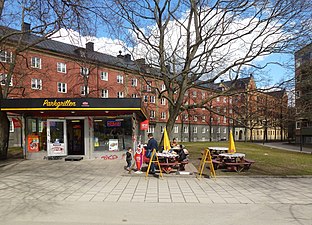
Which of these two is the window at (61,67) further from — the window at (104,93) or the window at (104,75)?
the window at (104,93)

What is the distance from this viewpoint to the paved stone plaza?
5.95m

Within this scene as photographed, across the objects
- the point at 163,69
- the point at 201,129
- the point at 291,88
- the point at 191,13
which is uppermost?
the point at 191,13

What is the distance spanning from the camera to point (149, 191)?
283 inches

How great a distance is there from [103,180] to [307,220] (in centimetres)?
636

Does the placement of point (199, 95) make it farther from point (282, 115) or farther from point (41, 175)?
point (41, 175)

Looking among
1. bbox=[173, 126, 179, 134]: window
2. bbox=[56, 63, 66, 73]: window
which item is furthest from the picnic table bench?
bbox=[173, 126, 179, 134]: window

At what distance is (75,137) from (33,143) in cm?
248

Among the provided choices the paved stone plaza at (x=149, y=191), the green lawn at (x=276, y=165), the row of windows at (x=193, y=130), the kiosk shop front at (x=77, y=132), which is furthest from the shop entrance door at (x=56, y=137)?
the row of windows at (x=193, y=130)

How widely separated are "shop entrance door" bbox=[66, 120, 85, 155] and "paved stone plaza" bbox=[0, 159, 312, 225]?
549 cm

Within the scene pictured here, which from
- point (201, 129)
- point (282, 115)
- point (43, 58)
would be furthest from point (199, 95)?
point (282, 115)

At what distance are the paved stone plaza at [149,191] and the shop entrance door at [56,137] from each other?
4.80 m

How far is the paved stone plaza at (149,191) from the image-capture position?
5953 mm

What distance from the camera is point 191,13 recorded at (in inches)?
599

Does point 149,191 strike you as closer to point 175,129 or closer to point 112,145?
point 112,145
